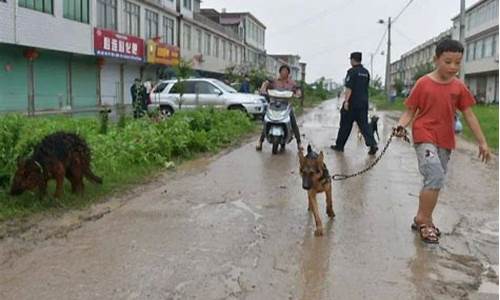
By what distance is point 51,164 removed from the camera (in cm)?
565

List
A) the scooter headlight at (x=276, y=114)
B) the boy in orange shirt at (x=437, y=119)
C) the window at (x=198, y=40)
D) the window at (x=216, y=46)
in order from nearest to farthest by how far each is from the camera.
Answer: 1. the boy in orange shirt at (x=437, y=119)
2. the scooter headlight at (x=276, y=114)
3. the window at (x=198, y=40)
4. the window at (x=216, y=46)

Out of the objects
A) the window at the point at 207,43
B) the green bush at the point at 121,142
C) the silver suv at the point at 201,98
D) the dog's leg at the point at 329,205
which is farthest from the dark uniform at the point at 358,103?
the window at the point at 207,43

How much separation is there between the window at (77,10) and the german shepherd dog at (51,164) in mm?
20843

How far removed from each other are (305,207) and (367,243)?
1344mm

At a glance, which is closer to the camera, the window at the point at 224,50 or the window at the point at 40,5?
the window at the point at 40,5

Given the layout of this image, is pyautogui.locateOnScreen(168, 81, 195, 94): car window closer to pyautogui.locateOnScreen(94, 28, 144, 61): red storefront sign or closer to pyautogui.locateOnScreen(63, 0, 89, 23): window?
pyautogui.locateOnScreen(63, 0, 89, 23): window

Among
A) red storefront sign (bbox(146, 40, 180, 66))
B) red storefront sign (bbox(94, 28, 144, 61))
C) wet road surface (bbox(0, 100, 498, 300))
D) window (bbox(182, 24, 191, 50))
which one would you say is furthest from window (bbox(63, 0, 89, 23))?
wet road surface (bbox(0, 100, 498, 300))

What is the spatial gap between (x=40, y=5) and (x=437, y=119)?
21717 mm

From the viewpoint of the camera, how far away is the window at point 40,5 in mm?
22016

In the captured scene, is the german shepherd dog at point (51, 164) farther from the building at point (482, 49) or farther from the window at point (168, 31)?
the building at point (482, 49)

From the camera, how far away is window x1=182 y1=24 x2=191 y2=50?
42878mm

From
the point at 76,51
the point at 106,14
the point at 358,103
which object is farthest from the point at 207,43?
the point at 358,103

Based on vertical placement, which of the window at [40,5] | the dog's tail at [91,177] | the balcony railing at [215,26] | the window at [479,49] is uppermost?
the balcony railing at [215,26]

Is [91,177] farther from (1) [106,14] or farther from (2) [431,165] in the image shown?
(1) [106,14]
